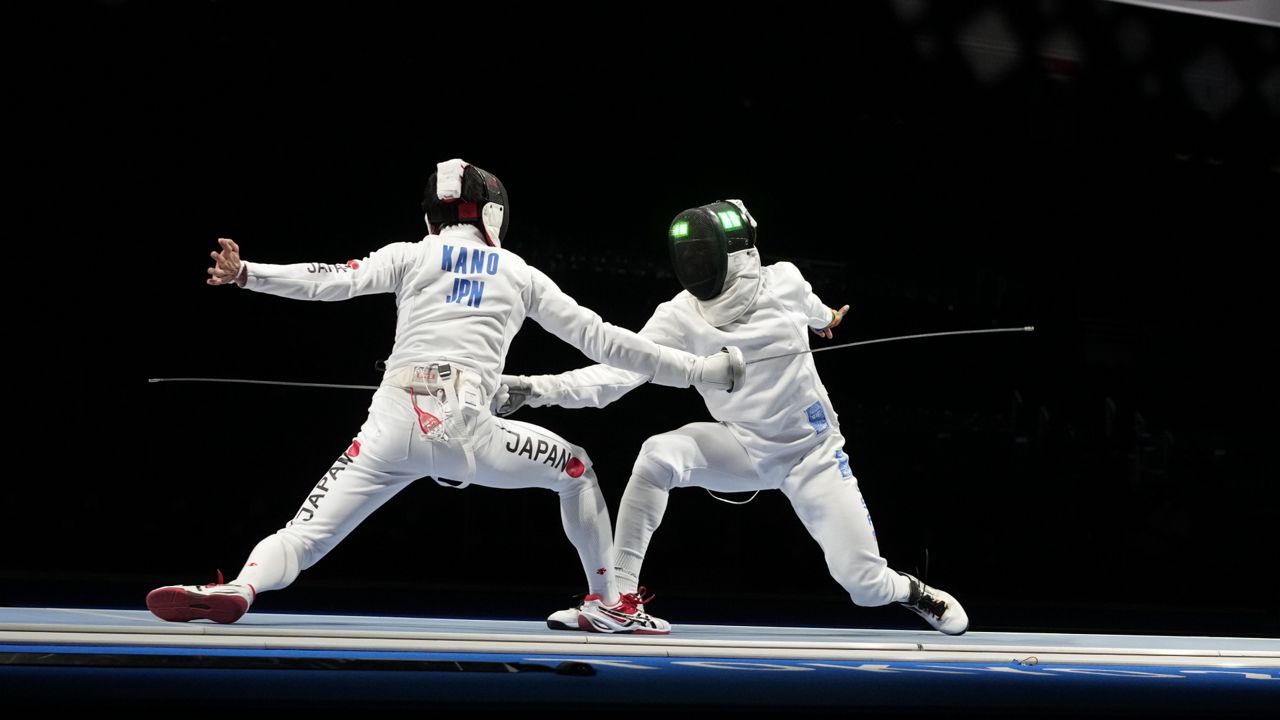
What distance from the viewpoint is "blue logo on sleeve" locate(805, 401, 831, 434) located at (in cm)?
355

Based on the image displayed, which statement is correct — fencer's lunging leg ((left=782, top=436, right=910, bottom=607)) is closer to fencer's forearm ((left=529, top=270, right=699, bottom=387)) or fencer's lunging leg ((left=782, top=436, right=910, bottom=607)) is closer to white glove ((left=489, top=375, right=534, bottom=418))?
fencer's forearm ((left=529, top=270, right=699, bottom=387))

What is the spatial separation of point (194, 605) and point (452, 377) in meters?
0.84

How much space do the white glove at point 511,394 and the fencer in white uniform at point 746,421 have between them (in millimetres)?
152

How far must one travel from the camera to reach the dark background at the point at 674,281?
5090 mm

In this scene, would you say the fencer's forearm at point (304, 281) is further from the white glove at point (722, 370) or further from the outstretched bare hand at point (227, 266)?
the white glove at point (722, 370)

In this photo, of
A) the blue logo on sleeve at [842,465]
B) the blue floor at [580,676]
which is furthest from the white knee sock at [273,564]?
the blue logo on sleeve at [842,465]

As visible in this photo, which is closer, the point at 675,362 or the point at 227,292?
the point at 675,362

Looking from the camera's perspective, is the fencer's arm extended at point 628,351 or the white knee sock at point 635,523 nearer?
the fencer's arm extended at point 628,351

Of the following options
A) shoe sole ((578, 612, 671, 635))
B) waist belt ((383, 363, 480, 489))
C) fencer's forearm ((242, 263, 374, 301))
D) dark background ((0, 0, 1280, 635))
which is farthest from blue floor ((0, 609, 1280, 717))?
dark background ((0, 0, 1280, 635))

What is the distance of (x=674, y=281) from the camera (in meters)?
5.93

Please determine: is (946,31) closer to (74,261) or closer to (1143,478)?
(1143,478)

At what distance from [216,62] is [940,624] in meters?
3.99

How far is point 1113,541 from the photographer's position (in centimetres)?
652

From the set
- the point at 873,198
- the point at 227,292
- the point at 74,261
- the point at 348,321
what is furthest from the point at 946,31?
the point at 74,261
